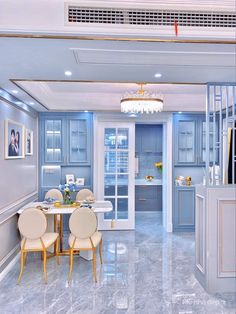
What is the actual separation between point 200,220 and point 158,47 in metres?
2.16

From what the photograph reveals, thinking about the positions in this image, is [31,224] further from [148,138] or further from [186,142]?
[148,138]

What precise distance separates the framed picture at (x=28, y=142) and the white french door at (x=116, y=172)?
1.37m

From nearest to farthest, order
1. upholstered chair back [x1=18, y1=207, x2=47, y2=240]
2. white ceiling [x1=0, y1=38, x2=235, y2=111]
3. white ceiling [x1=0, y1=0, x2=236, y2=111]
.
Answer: white ceiling [x1=0, y1=0, x2=236, y2=111] → white ceiling [x1=0, y1=38, x2=235, y2=111] → upholstered chair back [x1=18, y1=207, x2=47, y2=240]

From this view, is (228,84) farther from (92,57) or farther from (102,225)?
(102,225)

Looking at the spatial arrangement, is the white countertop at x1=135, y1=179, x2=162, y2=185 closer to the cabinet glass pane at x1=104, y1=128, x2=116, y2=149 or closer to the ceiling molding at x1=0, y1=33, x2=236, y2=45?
the cabinet glass pane at x1=104, y1=128, x2=116, y2=149

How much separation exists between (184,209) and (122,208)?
4.35 ft

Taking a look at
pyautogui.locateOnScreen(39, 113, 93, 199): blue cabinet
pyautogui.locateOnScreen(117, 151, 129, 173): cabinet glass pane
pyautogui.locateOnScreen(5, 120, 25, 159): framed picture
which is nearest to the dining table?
pyautogui.locateOnScreen(5, 120, 25, 159): framed picture

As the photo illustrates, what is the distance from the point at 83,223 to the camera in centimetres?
358

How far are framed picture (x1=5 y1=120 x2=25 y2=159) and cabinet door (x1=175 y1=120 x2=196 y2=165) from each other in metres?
3.16

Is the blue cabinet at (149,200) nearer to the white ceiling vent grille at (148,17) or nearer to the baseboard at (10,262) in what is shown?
the baseboard at (10,262)

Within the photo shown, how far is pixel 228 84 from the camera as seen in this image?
335cm

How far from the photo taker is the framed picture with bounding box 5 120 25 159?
159 inches

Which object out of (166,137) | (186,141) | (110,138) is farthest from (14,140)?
(186,141)

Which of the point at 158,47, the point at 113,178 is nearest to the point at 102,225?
the point at 113,178
